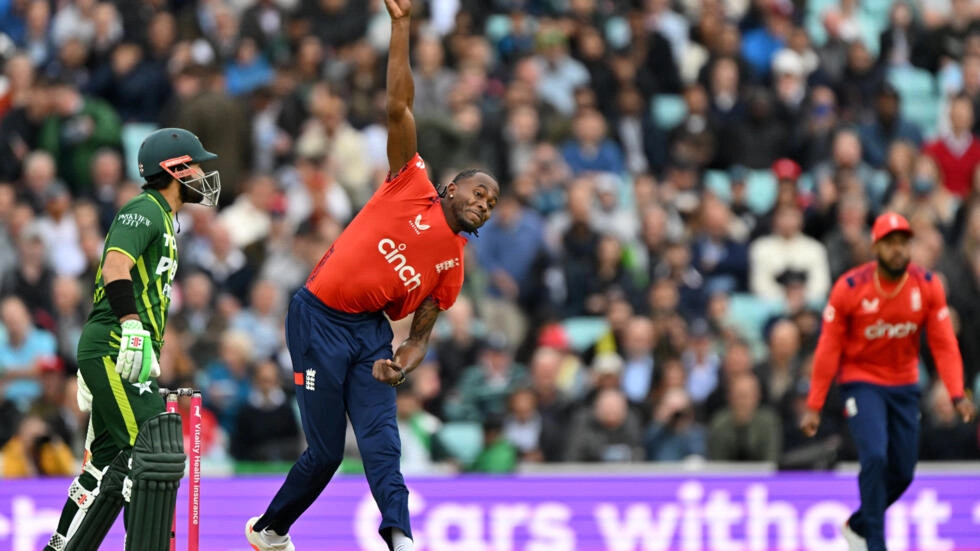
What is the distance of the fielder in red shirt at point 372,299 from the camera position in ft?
34.0

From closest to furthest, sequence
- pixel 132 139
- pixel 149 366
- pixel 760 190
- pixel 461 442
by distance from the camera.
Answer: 1. pixel 149 366
2. pixel 461 442
3. pixel 132 139
4. pixel 760 190

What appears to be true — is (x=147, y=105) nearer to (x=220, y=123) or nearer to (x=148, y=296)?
(x=220, y=123)

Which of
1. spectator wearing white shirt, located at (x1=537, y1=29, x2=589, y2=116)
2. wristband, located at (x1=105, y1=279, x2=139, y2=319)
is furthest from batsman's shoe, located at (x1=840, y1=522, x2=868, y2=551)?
spectator wearing white shirt, located at (x1=537, y1=29, x2=589, y2=116)

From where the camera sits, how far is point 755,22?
2214 cm

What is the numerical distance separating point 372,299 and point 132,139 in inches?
370

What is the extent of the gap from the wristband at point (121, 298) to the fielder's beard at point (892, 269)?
18.5 ft

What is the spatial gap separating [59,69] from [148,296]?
32.3 ft

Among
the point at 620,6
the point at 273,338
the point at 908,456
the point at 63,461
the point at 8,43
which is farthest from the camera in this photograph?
the point at 620,6

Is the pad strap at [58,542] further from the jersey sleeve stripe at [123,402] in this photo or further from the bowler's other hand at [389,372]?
the bowler's other hand at [389,372]

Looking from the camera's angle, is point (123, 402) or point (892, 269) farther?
point (892, 269)

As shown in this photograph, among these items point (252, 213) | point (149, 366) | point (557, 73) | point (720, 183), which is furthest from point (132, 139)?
point (149, 366)

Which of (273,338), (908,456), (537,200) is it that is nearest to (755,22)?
(537,200)

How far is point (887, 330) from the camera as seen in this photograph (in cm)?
1276

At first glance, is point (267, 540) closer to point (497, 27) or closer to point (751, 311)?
point (751, 311)
